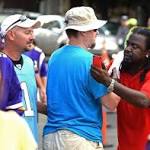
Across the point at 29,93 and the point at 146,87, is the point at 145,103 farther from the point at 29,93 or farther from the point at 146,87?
the point at 29,93

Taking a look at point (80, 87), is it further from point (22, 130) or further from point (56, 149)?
point (22, 130)

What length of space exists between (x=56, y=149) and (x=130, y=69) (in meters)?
0.82

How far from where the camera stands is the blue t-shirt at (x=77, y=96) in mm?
4391

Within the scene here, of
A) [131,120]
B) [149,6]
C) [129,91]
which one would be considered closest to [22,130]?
[129,91]

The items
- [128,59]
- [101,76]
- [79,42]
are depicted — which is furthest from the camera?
[128,59]

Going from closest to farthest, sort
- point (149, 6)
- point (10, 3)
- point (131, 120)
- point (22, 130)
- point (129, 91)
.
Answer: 1. point (22, 130)
2. point (129, 91)
3. point (131, 120)
4. point (149, 6)
5. point (10, 3)

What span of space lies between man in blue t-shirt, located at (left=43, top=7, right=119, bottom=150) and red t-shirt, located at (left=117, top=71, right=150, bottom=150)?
0.90 ft

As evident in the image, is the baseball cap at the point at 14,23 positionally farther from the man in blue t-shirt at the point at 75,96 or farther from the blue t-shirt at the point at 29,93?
the man in blue t-shirt at the point at 75,96

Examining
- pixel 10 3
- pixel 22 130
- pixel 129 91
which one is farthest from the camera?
pixel 10 3

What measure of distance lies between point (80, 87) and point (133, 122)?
546 mm

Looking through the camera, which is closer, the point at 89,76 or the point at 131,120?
the point at 89,76

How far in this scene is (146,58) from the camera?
473 centimetres

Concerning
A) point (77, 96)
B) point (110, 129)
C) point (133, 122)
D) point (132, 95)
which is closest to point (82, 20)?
point (77, 96)

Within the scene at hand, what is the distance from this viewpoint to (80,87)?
4.40 m
